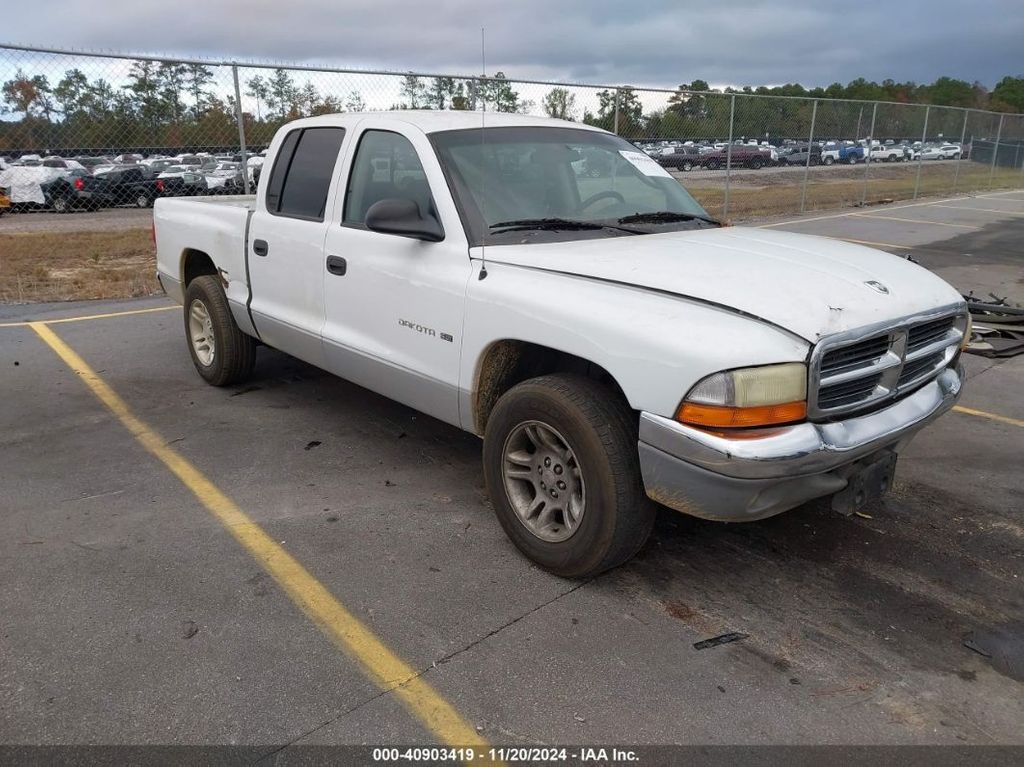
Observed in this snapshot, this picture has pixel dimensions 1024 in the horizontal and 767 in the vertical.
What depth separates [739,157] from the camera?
53.3ft

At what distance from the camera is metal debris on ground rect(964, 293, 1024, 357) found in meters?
6.96

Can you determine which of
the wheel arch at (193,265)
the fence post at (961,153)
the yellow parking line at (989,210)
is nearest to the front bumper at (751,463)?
the wheel arch at (193,265)

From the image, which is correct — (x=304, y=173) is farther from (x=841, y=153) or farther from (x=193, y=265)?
(x=841, y=153)

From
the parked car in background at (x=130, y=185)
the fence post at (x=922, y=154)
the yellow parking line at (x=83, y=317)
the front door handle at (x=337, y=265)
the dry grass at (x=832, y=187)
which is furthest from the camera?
the fence post at (x=922, y=154)

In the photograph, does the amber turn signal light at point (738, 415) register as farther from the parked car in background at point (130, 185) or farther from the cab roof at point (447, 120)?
the parked car in background at point (130, 185)

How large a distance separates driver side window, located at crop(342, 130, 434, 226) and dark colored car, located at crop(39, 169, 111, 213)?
9.73 metres

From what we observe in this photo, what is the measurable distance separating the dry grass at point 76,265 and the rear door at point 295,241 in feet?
17.6

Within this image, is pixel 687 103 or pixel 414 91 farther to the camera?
pixel 687 103

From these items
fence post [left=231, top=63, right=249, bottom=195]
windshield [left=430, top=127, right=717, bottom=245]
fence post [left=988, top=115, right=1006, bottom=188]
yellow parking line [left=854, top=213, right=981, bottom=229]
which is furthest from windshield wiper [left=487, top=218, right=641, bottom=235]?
fence post [left=988, top=115, right=1006, bottom=188]

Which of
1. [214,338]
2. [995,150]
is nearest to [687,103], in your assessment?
[214,338]

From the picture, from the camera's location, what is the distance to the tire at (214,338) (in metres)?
5.57

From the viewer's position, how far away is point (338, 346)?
4395 mm

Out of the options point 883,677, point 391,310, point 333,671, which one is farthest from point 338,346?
point 883,677

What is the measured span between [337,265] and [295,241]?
20.2 inches
